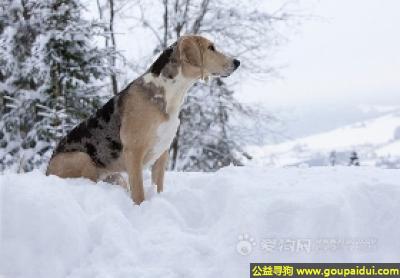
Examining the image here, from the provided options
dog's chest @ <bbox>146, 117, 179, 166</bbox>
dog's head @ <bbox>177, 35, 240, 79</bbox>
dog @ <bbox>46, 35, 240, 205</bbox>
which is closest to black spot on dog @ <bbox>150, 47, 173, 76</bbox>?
dog @ <bbox>46, 35, 240, 205</bbox>

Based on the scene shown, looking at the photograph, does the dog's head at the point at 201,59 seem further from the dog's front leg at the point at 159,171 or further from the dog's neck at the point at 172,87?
the dog's front leg at the point at 159,171

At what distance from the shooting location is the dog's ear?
16.2 ft

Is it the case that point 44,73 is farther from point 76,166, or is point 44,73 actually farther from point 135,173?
point 135,173

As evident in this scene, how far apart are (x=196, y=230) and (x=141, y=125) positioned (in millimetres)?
1561

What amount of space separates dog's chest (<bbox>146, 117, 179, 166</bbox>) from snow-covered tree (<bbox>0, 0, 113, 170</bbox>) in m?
7.37

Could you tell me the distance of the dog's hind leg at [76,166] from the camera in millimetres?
5129

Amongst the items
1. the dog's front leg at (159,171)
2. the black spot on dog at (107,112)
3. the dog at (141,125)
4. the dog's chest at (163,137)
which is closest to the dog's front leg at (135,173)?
the dog at (141,125)

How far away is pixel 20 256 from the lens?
3.04 meters

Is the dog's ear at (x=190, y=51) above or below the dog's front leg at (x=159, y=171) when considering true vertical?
above

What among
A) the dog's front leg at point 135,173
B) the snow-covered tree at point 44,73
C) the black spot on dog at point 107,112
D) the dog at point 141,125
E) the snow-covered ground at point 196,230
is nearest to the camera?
the snow-covered ground at point 196,230

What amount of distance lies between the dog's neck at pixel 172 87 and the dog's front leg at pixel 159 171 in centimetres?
66

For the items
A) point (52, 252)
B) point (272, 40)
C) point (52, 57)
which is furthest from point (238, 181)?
point (272, 40)

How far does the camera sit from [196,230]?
146 inches

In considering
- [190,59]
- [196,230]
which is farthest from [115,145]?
[196,230]
